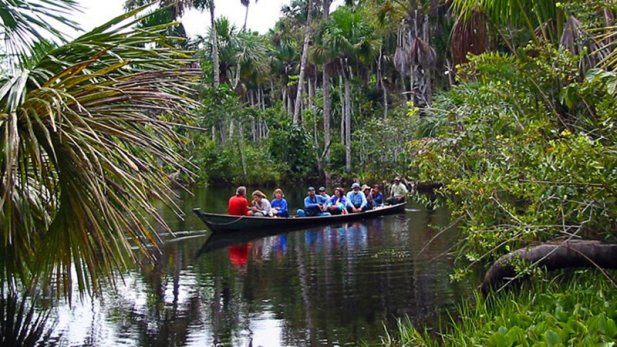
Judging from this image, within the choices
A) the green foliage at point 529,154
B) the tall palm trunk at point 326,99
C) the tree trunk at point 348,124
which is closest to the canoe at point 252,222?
the green foliage at point 529,154

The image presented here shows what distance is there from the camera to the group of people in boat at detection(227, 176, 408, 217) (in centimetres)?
2025

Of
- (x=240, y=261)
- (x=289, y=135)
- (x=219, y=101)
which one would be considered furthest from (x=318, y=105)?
(x=240, y=261)

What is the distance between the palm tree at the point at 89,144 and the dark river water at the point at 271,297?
5.87ft

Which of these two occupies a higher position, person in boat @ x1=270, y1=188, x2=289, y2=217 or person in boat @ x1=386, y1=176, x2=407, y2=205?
person in boat @ x1=386, y1=176, x2=407, y2=205

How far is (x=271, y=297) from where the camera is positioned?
11141 mm

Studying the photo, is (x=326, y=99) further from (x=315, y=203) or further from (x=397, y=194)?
(x=315, y=203)

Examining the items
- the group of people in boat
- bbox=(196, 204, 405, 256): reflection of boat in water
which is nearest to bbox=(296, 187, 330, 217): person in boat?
the group of people in boat

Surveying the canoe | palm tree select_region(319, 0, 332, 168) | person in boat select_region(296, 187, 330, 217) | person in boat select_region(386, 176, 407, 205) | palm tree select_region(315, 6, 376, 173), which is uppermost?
palm tree select_region(315, 6, 376, 173)

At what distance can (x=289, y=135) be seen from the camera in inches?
1785

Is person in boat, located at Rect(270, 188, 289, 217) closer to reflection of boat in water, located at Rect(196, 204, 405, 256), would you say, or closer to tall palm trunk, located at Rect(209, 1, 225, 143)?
reflection of boat in water, located at Rect(196, 204, 405, 256)

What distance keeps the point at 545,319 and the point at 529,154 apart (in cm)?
154

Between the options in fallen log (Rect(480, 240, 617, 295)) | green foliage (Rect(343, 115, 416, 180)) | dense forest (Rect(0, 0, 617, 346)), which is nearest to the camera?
dense forest (Rect(0, 0, 617, 346))

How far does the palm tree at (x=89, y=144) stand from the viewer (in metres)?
5.33

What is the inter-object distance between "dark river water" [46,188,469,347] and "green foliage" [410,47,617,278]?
1919mm
